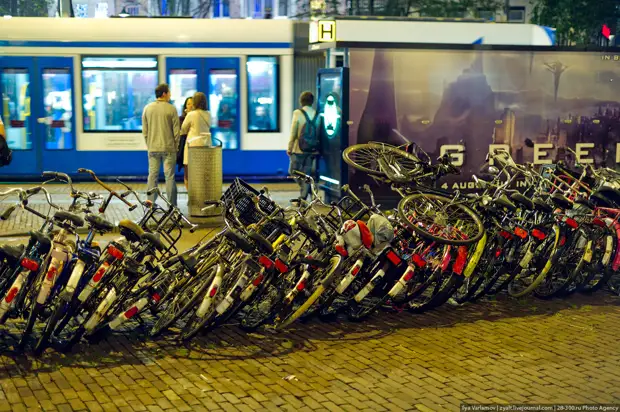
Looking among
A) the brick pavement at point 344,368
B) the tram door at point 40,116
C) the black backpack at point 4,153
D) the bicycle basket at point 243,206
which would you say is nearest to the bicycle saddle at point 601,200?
the brick pavement at point 344,368

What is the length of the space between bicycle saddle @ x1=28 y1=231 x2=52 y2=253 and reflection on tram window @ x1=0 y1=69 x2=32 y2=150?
1114 centimetres

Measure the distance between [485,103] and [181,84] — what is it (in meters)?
6.51

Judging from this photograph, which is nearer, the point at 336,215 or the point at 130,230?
the point at 130,230

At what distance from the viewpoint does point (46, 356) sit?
6.26 m

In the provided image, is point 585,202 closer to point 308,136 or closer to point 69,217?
point 69,217

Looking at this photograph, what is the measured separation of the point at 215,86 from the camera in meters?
17.1

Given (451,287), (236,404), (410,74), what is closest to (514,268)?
(451,287)

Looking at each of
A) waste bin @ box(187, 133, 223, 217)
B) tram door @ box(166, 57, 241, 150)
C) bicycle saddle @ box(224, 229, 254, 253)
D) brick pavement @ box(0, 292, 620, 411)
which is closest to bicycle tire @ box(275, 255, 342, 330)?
brick pavement @ box(0, 292, 620, 411)

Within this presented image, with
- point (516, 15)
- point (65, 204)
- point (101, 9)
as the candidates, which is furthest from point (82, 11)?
Result: point (65, 204)

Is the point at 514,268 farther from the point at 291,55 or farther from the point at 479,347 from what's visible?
the point at 291,55

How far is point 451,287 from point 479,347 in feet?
2.64

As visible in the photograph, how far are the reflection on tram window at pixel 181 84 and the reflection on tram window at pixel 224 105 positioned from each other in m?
0.33

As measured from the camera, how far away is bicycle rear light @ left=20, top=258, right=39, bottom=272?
607 centimetres

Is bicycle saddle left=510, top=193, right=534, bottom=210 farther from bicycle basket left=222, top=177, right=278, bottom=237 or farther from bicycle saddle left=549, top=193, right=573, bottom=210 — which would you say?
bicycle basket left=222, top=177, right=278, bottom=237
